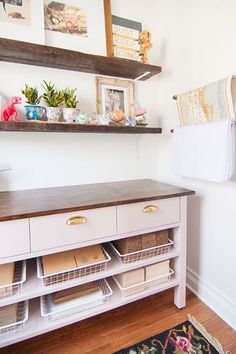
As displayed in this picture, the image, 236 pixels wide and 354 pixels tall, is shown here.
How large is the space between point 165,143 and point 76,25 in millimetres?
1074

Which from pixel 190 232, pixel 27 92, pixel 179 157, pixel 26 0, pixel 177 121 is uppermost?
pixel 26 0

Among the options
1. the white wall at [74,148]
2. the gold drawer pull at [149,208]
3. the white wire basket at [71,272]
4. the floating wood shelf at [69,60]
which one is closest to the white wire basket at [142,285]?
the white wire basket at [71,272]

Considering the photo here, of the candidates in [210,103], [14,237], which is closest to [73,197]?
[14,237]

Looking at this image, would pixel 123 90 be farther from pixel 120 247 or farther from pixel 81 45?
pixel 120 247

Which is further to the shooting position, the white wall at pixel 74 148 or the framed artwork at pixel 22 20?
the white wall at pixel 74 148

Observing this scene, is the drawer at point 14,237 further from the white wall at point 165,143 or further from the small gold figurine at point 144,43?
the small gold figurine at point 144,43

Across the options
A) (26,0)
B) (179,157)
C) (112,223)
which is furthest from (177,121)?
(26,0)

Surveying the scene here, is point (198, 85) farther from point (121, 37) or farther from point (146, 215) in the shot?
point (146, 215)

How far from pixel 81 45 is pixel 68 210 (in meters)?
1.17

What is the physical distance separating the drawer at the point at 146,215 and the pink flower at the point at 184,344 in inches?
25.5

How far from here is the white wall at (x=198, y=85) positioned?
129 cm

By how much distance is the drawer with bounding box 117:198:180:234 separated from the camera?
118 cm

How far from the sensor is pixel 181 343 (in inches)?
46.9

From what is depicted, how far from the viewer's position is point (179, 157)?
1.46 meters
